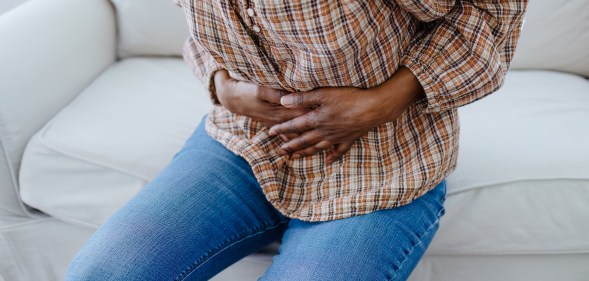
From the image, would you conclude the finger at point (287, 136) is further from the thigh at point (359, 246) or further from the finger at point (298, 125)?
the thigh at point (359, 246)

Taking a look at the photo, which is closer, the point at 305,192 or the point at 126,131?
the point at 305,192

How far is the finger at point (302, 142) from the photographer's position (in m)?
0.78

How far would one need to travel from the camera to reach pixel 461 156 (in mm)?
986

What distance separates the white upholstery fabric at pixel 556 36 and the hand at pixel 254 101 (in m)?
0.70

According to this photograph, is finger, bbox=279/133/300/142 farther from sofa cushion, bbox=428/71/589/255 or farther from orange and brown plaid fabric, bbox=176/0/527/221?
sofa cushion, bbox=428/71/589/255

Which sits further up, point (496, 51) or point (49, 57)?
point (496, 51)

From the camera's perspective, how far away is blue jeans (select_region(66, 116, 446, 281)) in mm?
694

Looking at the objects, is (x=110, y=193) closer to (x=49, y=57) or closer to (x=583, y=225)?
(x=49, y=57)

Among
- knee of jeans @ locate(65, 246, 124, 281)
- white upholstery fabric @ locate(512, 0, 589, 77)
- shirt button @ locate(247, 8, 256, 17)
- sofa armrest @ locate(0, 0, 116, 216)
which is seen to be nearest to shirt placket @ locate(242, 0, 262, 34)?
shirt button @ locate(247, 8, 256, 17)

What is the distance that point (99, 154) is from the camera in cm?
104

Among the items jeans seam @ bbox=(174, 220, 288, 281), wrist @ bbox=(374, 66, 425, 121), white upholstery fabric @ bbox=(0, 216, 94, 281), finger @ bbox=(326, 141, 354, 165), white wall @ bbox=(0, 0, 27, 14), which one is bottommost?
white upholstery fabric @ bbox=(0, 216, 94, 281)

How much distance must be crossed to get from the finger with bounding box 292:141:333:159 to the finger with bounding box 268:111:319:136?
0.03 meters

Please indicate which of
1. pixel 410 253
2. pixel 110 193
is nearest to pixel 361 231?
pixel 410 253

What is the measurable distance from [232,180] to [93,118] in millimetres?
448
